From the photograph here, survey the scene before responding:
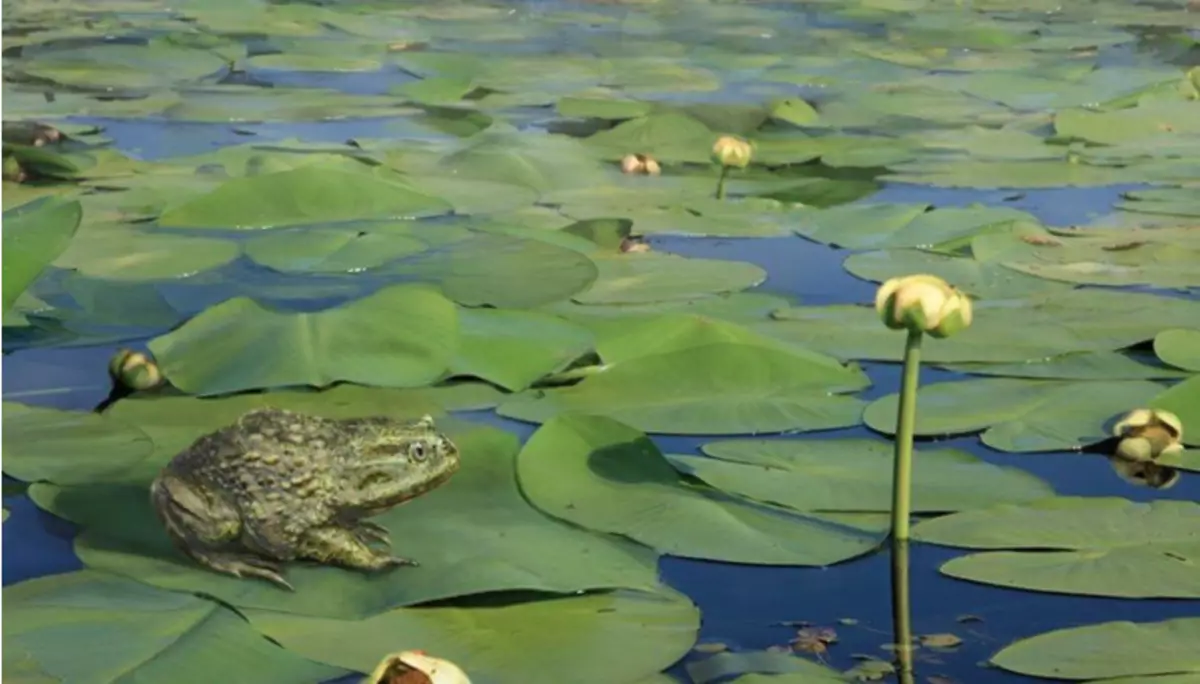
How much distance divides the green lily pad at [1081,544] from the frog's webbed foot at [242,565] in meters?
0.49

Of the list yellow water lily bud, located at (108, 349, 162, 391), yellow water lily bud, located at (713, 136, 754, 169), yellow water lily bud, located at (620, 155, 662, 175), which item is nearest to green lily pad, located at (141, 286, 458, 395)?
yellow water lily bud, located at (108, 349, 162, 391)

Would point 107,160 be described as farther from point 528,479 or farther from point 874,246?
point 528,479

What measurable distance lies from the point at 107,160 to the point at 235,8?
2727 millimetres

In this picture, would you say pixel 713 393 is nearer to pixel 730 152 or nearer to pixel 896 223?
pixel 896 223

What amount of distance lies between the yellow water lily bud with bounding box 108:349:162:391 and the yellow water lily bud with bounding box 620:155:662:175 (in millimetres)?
1409

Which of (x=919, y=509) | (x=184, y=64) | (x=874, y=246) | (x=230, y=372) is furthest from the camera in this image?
(x=184, y=64)

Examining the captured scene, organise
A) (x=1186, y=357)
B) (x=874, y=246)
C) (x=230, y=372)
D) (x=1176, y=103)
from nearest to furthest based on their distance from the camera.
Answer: (x=230, y=372), (x=1186, y=357), (x=874, y=246), (x=1176, y=103)

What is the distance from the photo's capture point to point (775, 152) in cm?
326

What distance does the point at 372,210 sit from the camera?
8.24 ft

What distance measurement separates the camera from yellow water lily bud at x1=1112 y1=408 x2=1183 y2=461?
153 centimetres

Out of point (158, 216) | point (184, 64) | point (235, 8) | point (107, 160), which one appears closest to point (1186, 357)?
point (158, 216)

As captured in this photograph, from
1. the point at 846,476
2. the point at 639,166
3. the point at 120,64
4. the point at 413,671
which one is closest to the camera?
the point at 413,671

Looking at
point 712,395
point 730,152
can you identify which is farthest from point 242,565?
point 730,152

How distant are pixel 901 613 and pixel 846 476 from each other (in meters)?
0.24
